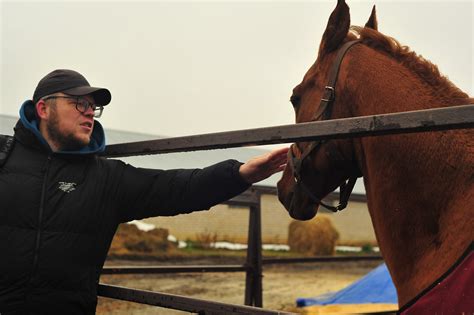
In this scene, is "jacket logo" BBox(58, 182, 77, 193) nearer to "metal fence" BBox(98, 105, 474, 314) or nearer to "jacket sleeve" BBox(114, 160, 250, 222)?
"jacket sleeve" BBox(114, 160, 250, 222)

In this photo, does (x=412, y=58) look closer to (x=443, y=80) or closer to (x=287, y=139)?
(x=443, y=80)

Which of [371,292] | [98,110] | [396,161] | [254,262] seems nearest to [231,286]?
[371,292]

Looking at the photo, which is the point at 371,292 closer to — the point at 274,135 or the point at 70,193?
the point at 70,193

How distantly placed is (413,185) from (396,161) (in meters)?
0.12

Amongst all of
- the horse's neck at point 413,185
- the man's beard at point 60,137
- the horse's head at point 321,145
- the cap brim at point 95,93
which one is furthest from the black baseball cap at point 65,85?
the horse's neck at point 413,185

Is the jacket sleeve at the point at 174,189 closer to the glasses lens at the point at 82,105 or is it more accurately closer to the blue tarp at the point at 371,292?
the glasses lens at the point at 82,105

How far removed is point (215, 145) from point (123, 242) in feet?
60.3

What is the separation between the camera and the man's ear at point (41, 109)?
2545 mm

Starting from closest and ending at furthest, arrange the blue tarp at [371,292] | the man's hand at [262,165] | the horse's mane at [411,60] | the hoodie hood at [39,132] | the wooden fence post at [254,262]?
the horse's mane at [411,60] < the man's hand at [262,165] < the hoodie hood at [39,132] < the wooden fence post at [254,262] < the blue tarp at [371,292]

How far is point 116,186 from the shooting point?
8.21ft

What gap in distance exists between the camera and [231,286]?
13.1m

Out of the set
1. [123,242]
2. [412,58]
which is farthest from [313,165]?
[123,242]

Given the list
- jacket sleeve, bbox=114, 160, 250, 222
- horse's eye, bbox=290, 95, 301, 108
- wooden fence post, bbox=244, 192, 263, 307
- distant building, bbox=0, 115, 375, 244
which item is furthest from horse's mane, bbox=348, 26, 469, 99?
distant building, bbox=0, 115, 375, 244

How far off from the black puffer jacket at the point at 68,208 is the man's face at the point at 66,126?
9 cm
